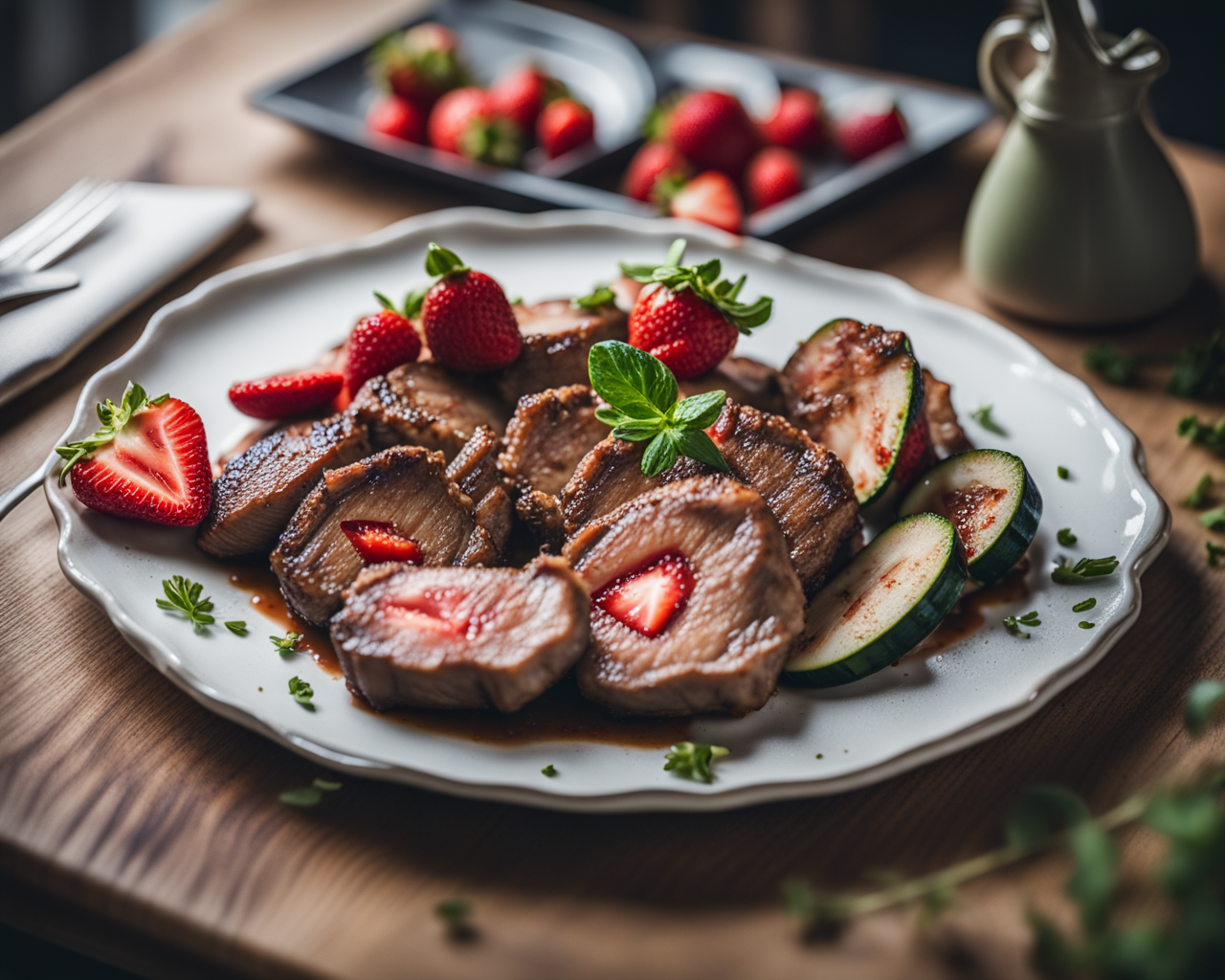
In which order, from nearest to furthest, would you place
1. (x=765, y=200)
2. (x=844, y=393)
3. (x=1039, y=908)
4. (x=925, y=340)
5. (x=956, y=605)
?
(x=1039, y=908), (x=956, y=605), (x=844, y=393), (x=925, y=340), (x=765, y=200)

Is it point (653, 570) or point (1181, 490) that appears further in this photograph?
point (1181, 490)

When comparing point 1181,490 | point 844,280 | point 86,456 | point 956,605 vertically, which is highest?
point 86,456

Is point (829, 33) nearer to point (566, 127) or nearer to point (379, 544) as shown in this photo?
point (566, 127)

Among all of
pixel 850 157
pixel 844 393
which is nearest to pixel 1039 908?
pixel 844 393

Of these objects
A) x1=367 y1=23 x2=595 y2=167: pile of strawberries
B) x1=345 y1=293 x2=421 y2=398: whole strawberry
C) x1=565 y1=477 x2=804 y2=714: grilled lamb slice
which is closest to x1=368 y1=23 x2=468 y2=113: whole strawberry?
x1=367 y1=23 x2=595 y2=167: pile of strawberries

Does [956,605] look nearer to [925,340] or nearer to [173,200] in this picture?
[925,340]

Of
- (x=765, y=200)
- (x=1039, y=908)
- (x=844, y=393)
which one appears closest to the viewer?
(x=1039, y=908)

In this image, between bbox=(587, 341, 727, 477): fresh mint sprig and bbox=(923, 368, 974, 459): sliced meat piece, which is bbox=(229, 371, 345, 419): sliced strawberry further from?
bbox=(923, 368, 974, 459): sliced meat piece

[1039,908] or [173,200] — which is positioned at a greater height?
[173,200]
